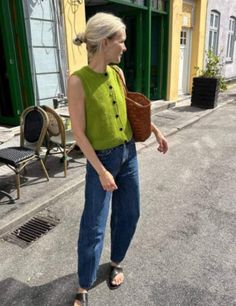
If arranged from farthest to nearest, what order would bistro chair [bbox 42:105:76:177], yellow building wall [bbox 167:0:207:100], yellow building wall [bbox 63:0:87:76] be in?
1. yellow building wall [bbox 167:0:207:100]
2. yellow building wall [bbox 63:0:87:76]
3. bistro chair [bbox 42:105:76:177]

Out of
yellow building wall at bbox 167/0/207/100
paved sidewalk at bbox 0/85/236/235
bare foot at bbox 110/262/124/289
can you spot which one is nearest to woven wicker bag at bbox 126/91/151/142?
bare foot at bbox 110/262/124/289

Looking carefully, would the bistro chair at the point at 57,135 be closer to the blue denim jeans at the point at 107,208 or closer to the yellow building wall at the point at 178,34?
the blue denim jeans at the point at 107,208

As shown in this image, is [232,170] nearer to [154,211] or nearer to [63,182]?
[154,211]

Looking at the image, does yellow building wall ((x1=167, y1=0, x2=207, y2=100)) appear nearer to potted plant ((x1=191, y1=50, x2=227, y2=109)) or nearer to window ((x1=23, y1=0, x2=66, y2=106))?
potted plant ((x1=191, y1=50, x2=227, y2=109))

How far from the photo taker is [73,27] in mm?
6324

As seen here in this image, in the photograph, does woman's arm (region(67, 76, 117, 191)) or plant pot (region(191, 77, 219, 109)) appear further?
plant pot (region(191, 77, 219, 109))

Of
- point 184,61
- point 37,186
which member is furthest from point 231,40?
point 37,186

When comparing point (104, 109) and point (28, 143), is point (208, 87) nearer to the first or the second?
point (28, 143)

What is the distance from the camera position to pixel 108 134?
2029 millimetres

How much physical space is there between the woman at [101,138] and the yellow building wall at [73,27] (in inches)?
180

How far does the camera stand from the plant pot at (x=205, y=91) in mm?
9477

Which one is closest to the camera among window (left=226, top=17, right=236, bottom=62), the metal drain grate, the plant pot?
the metal drain grate

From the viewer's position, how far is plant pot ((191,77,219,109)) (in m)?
9.48

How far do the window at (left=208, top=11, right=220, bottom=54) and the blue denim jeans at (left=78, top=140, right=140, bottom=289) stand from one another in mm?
12022
